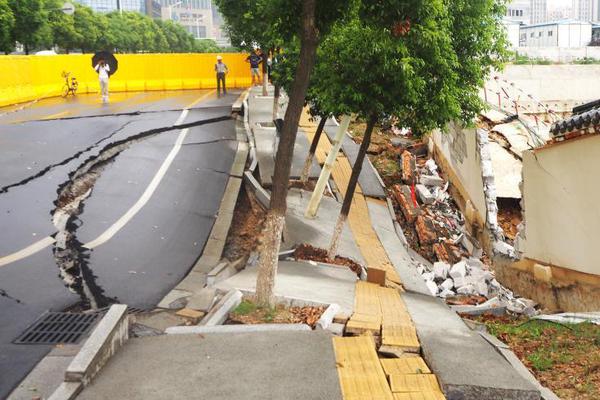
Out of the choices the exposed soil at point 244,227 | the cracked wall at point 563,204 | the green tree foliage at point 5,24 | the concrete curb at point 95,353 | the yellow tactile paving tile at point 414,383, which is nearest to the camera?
the concrete curb at point 95,353

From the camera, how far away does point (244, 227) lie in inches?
557

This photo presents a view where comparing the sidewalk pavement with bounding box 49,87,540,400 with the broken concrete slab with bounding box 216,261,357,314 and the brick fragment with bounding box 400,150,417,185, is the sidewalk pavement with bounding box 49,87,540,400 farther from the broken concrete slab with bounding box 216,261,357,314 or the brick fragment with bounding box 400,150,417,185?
the brick fragment with bounding box 400,150,417,185

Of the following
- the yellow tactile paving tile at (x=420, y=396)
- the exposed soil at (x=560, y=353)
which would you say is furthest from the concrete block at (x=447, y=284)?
the yellow tactile paving tile at (x=420, y=396)

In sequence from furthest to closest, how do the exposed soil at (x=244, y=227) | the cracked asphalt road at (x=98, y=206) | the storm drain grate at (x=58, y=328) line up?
the exposed soil at (x=244, y=227), the cracked asphalt road at (x=98, y=206), the storm drain grate at (x=58, y=328)

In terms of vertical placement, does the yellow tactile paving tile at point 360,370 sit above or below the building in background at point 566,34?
below

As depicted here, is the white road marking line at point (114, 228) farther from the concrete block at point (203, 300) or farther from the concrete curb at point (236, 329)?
the concrete curb at point (236, 329)

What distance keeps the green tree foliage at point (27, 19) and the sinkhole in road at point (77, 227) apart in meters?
31.1

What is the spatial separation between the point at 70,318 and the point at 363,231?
9.50 meters

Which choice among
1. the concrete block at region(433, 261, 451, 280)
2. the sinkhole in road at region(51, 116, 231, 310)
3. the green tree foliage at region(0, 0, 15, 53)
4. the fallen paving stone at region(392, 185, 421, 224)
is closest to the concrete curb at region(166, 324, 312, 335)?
the sinkhole in road at region(51, 116, 231, 310)

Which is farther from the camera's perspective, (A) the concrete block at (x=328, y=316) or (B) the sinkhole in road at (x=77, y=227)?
(B) the sinkhole in road at (x=77, y=227)

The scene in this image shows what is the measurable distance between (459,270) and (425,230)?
266 cm

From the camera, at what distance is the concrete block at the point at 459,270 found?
15289 millimetres

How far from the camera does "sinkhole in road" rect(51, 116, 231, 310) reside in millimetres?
9305

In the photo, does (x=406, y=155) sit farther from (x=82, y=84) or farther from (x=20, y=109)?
(x=82, y=84)
